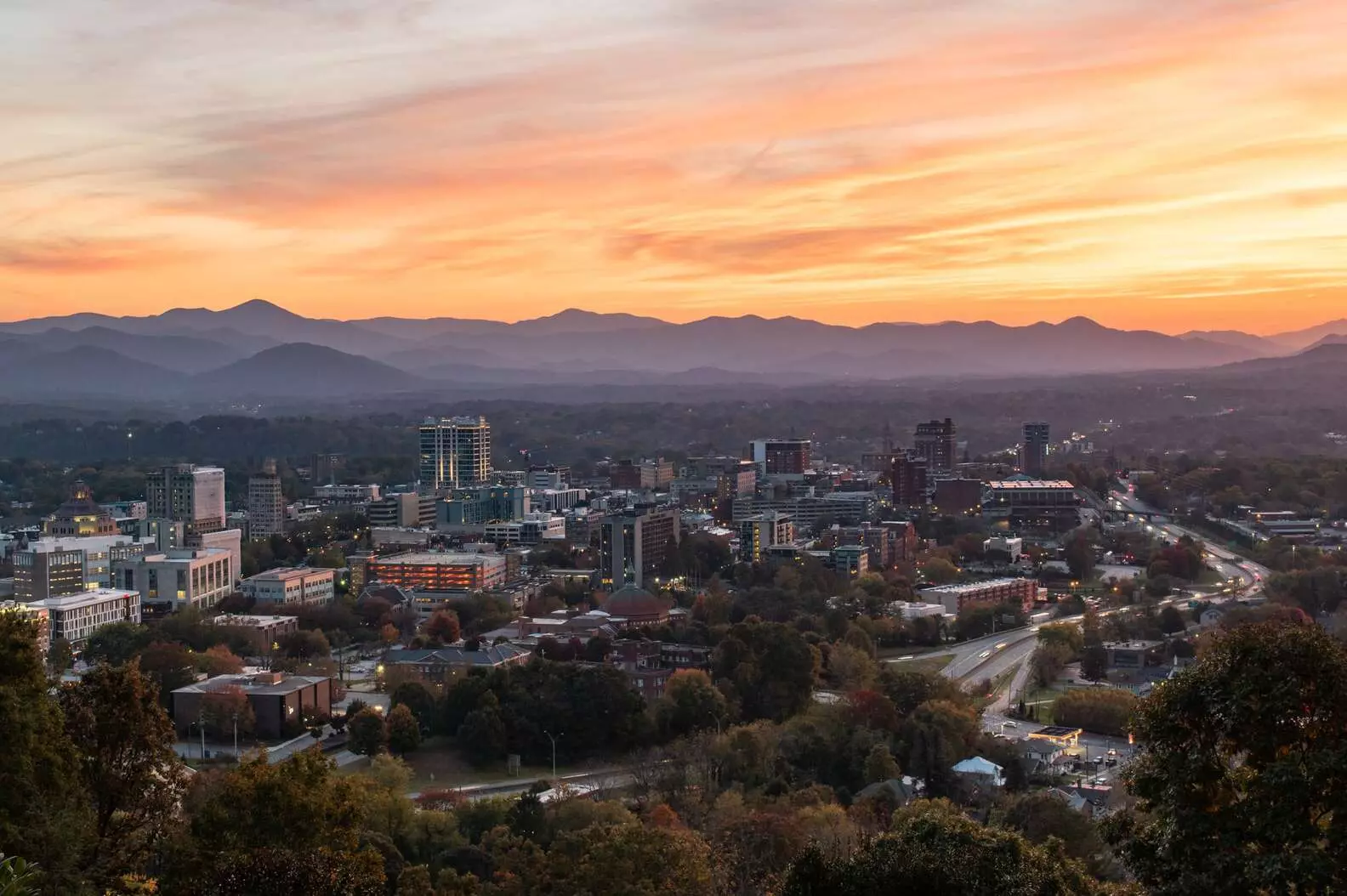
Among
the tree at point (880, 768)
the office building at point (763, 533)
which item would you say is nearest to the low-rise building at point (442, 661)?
the tree at point (880, 768)

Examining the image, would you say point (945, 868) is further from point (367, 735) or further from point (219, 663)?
point (219, 663)

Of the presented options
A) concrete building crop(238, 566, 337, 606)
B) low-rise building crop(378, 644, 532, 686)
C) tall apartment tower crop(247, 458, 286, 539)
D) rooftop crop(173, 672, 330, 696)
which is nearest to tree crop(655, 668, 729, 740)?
low-rise building crop(378, 644, 532, 686)

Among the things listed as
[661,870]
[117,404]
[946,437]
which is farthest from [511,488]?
[117,404]

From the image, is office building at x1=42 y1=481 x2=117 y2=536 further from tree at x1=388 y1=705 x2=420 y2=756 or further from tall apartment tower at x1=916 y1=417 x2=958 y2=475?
tall apartment tower at x1=916 y1=417 x2=958 y2=475

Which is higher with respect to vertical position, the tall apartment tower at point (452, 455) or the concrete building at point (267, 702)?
the tall apartment tower at point (452, 455)

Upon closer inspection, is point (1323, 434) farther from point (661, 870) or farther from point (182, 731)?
point (661, 870)

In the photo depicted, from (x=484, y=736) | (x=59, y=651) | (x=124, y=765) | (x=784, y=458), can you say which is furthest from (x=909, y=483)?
(x=124, y=765)

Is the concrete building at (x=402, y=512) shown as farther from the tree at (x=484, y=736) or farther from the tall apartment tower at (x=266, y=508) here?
the tree at (x=484, y=736)
